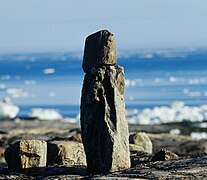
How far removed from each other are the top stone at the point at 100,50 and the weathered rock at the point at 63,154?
292 cm

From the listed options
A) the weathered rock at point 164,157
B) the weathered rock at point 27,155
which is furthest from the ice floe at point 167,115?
the weathered rock at point 27,155

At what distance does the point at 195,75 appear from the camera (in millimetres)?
149625

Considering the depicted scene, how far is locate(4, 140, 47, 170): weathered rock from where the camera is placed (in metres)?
24.9

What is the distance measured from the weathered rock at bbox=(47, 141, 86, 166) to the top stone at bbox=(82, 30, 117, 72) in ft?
9.59

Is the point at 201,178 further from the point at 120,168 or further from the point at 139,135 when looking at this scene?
the point at 139,135

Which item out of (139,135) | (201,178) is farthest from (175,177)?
(139,135)

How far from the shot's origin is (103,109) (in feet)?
76.6

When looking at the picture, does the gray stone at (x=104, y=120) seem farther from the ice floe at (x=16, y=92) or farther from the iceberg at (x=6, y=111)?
the ice floe at (x=16, y=92)

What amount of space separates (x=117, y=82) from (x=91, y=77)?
58 centimetres

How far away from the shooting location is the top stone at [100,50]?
2331 cm

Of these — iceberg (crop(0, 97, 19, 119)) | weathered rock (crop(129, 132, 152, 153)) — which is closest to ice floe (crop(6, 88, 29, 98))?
iceberg (crop(0, 97, 19, 119))

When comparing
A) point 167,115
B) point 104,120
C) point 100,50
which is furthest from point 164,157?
point 167,115

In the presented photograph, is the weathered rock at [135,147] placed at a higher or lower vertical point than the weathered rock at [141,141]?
lower

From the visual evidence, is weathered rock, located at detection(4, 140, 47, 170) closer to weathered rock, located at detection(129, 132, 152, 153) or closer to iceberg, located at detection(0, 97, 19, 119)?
weathered rock, located at detection(129, 132, 152, 153)
